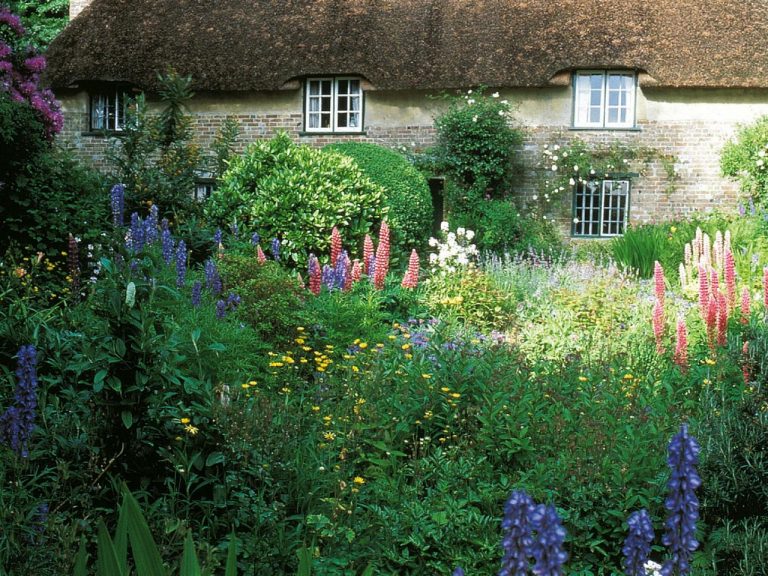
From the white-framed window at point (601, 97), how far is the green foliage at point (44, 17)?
51.1 feet

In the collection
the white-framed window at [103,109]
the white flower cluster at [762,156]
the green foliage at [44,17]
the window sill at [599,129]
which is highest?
the green foliage at [44,17]

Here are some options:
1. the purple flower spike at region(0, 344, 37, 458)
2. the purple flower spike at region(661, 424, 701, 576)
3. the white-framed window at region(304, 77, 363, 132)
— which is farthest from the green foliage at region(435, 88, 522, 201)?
the purple flower spike at region(661, 424, 701, 576)

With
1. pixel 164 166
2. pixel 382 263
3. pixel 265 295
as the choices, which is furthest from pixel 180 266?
pixel 164 166

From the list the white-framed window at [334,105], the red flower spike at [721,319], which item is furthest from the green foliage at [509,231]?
the red flower spike at [721,319]

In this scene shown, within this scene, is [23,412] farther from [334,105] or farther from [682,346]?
[334,105]

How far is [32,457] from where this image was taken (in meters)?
3.78

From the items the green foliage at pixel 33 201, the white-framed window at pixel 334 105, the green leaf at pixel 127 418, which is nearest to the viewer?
the green leaf at pixel 127 418

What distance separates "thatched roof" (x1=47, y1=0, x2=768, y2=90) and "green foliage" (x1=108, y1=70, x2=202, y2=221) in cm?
571

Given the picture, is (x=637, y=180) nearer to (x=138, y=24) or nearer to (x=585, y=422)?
(x=138, y=24)

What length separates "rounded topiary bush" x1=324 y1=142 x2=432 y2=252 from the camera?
13.1 m

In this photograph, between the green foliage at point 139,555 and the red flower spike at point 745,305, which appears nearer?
the green foliage at point 139,555

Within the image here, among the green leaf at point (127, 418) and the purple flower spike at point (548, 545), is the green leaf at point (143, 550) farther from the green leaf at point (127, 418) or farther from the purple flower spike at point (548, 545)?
the green leaf at point (127, 418)

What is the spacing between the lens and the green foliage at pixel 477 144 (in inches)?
701

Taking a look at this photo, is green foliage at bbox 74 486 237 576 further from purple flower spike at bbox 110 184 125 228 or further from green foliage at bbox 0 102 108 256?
green foliage at bbox 0 102 108 256
